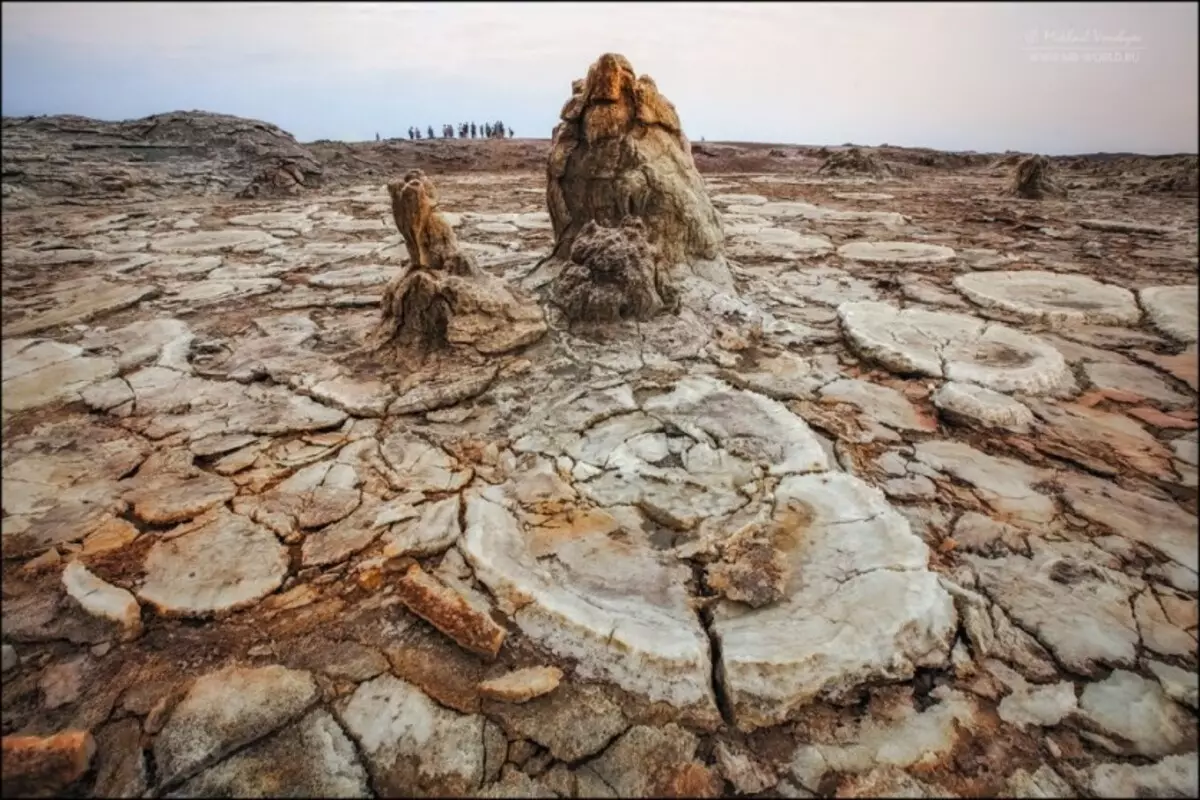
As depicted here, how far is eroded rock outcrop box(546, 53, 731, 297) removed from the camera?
137 inches

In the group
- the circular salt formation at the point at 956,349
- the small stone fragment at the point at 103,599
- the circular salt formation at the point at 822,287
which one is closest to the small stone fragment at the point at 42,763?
the small stone fragment at the point at 103,599

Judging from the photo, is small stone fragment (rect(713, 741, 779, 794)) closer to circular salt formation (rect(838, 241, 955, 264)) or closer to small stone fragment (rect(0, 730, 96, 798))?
small stone fragment (rect(0, 730, 96, 798))

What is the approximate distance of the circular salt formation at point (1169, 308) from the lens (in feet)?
5.36

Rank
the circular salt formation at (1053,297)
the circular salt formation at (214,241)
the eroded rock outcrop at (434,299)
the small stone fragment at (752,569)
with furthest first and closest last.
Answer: the circular salt formation at (214,241)
the circular salt formation at (1053,297)
the eroded rock outcrop at (434,299)
the small stone fragment at (752,569)

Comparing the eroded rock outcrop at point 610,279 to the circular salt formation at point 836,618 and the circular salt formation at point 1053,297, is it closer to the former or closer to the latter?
the circular salt formation at point 836,618

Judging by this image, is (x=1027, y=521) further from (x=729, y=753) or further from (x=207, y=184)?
(x=207, y=184)

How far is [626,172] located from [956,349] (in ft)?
7.15

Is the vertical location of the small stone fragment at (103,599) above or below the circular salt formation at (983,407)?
below

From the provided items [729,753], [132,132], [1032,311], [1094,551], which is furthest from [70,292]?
[132,132]

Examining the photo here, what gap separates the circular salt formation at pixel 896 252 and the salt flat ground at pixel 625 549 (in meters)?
1.24

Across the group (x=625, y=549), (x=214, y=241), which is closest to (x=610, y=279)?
(x=625, y=549)

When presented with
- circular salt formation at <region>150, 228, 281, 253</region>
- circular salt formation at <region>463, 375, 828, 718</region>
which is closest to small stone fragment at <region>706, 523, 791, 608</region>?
circular salt formation at <region>463, 375, 828, 718</region>

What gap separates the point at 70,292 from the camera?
4.14 meters

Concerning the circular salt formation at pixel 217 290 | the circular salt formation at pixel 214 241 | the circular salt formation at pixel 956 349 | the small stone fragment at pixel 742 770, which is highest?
the circular salt formation at pixel 214 241
